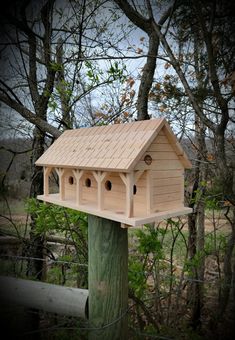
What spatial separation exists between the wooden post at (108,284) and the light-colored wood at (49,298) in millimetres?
83

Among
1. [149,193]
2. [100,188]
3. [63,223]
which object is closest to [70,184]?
[100,188]

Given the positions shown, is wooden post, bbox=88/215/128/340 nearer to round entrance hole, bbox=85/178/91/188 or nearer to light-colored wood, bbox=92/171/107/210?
light-colored wood, bbox=92/171/107/210

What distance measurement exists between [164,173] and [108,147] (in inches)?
17.3

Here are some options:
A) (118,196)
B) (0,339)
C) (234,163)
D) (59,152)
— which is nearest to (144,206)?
(118,196)

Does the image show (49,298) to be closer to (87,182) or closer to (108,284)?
(108,284)

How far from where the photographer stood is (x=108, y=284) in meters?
1.61

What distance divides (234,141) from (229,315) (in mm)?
2643

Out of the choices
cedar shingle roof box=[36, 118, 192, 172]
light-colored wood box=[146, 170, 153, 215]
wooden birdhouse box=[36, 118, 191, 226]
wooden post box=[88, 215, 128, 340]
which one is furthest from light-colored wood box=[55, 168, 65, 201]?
light-colored wood box=[146, 170, 153, 215]

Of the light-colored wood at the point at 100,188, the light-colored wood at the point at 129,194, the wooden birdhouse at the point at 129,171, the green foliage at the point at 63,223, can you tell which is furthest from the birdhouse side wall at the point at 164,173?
the green foliage at the point at 63,223

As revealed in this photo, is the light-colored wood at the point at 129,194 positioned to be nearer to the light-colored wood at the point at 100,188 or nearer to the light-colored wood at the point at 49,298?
the light-colored wood at the point at 100,188

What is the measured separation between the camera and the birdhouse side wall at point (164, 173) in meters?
1.78

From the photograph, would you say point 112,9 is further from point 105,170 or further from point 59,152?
point 105,170

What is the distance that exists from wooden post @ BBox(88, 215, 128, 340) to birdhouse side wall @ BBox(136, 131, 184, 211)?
1.18ft

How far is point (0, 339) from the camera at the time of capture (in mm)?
1000
